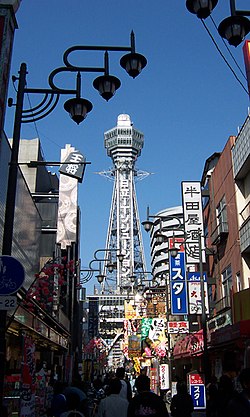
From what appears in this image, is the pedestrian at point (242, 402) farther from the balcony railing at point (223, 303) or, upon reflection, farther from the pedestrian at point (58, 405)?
the balcony railing at point (223, 303)

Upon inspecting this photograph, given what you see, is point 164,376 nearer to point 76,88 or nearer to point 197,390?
point 197,390

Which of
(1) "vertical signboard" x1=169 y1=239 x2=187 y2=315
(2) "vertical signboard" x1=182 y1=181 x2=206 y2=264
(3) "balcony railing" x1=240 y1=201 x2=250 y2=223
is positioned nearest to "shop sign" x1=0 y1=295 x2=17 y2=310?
(3) "balcony railing" x1=240 y1=201 x2=250 y2=223

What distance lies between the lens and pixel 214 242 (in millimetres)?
24094

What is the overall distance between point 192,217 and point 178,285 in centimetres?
350

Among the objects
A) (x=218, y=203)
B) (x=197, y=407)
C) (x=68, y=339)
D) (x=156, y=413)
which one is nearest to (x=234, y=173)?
(x=218, y=203)

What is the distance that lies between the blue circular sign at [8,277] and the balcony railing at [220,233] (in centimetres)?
1667

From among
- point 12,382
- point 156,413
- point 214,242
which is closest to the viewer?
point 156,413

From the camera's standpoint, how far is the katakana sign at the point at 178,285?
24.1m

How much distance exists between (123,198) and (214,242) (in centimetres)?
15146

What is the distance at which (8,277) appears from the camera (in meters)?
6.87

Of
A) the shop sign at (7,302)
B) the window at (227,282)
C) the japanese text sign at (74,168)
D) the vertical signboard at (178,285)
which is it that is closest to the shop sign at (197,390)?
the window at (227,282)

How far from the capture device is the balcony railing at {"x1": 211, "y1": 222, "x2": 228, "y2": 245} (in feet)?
73.7

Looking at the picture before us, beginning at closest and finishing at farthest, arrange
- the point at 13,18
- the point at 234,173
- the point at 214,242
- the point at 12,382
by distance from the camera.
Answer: the point at 13,18 < the point at 12,382 < the point at 234,173 < the point at 214,242

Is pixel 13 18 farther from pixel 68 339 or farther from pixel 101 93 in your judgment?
pixel 68 339
